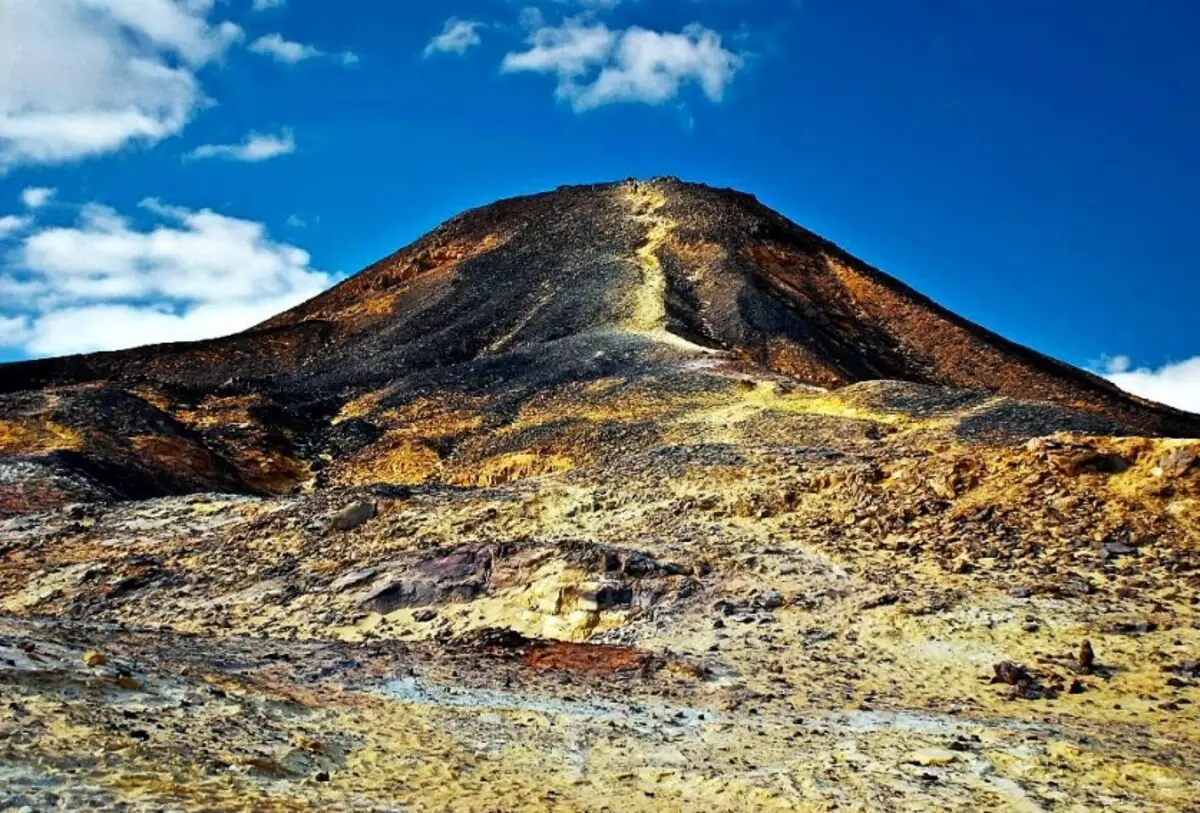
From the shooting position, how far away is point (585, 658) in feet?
36.9

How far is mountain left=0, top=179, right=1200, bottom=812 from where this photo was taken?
24.0 feet

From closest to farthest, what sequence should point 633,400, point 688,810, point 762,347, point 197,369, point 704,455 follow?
point 688,810, point 704,455, point 633,400, point 762,347, point 197,369

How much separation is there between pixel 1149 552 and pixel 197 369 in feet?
146

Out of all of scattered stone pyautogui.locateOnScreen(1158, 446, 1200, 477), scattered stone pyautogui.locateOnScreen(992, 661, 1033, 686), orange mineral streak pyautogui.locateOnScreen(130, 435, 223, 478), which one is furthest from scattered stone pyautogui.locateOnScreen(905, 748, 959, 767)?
orange mineral streak pyautogui.locateOnScreen(130, 435, 223, 478)

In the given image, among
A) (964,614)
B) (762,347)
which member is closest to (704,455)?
(964,614)

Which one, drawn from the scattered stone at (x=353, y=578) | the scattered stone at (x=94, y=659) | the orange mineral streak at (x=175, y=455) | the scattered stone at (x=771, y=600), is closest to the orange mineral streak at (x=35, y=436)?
the orange mineral streak at (x=175, y=455)

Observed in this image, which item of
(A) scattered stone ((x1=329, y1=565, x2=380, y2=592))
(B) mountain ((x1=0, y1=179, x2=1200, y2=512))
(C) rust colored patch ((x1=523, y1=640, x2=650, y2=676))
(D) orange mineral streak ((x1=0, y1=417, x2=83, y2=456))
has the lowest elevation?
(C) rust colored patch ((x1=523, y1=640, x2=650, y2=676))

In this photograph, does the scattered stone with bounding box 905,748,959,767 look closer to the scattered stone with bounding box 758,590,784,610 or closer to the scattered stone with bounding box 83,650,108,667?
the scattered stone with bounding box 758,590,784,610

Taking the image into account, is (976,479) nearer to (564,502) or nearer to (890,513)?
(890,513)

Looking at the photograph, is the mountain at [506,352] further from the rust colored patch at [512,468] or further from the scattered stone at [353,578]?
the scattered stone at [353,578]

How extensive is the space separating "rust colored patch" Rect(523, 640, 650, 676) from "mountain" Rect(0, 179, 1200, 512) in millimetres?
15355

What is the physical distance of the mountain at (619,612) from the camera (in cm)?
732

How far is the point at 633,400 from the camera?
109 ft

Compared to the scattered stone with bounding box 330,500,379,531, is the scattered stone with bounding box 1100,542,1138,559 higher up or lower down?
higher up
